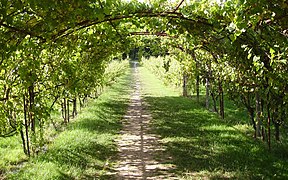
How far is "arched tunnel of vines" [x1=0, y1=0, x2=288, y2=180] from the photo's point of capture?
14.1ft

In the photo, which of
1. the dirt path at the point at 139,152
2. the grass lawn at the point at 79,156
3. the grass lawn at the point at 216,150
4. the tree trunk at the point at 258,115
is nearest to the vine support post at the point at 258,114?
the tree trunk at the point at 258,115

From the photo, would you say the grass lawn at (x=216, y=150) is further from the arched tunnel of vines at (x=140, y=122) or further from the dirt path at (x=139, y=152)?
the dirt path at (x=139, y=152)

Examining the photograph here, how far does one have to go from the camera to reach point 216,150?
7.84 metres

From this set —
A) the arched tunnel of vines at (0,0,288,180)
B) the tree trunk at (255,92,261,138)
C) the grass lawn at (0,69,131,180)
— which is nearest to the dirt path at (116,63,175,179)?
the arched tunnel of vines at (0,0,288,180)

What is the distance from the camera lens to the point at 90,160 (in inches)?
289

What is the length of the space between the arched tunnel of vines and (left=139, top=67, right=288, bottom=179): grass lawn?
0.02 metres

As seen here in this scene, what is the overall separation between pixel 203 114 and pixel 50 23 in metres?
9.42

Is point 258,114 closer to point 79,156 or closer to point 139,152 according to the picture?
point 139,152

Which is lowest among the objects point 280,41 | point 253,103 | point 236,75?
point 253,103

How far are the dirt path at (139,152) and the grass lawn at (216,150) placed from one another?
0.29 m

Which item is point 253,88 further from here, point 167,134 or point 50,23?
point 50,23

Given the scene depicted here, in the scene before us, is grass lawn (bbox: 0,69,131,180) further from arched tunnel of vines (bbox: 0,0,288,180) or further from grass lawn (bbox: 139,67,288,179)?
grass lawn (bbox: 139,67,288,179)

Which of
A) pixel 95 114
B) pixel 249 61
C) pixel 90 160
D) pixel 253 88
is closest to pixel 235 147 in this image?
pixel 253 88

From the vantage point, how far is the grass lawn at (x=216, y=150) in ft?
20.9
